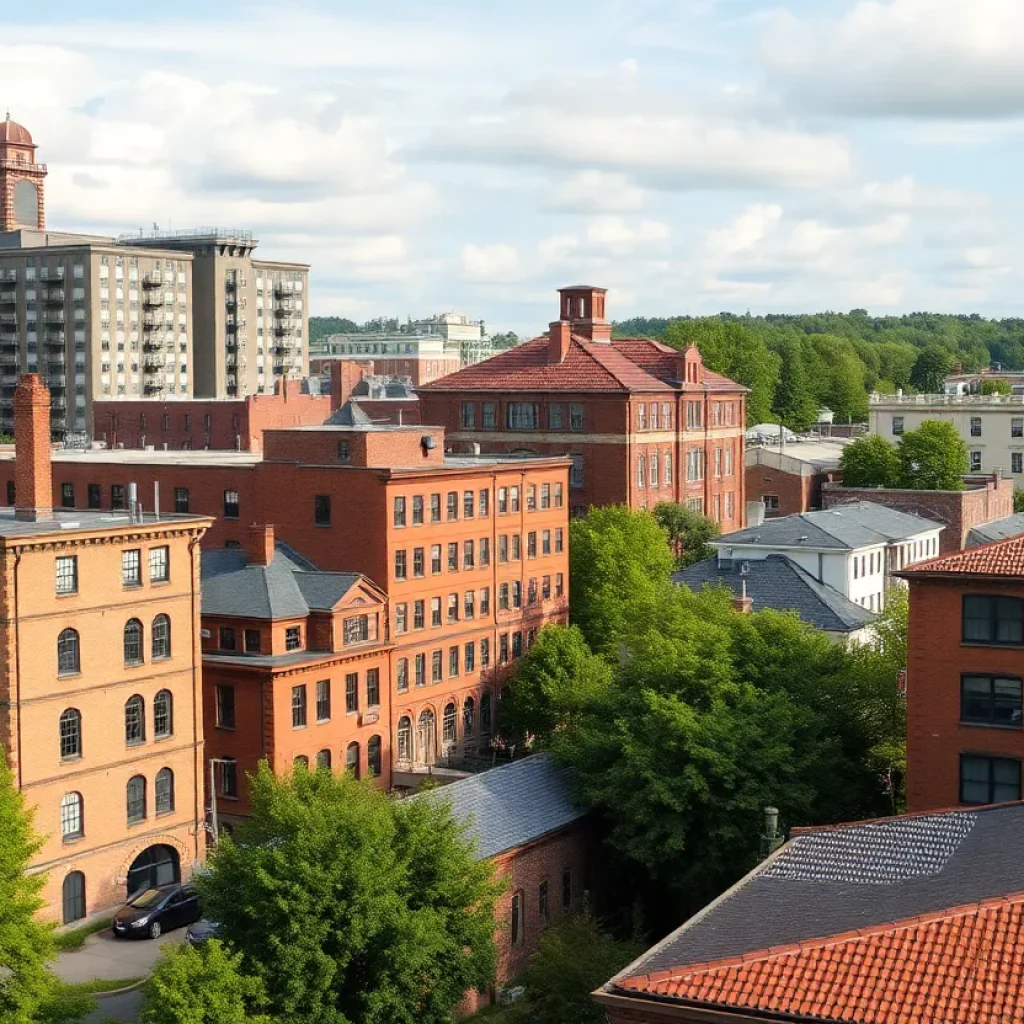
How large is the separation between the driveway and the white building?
4627 cm

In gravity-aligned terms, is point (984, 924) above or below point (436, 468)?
below

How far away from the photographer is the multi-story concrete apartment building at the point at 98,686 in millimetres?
58219

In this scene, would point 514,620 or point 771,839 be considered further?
point 514,620

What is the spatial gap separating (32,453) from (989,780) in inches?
1498

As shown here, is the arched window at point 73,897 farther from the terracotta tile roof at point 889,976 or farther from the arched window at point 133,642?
the terracotta tile roof at point 889,976

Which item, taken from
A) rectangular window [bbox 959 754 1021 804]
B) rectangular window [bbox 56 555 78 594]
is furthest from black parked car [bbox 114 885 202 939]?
rectangular window [bbox 959 754 1021 804]

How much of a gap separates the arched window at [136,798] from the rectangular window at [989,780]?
3081 cm

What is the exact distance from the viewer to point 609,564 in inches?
3745

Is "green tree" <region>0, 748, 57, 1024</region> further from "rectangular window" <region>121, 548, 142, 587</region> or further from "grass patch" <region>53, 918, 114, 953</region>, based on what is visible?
"rectangular window" <region>121, 548, 142, 587</region>

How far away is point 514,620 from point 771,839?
39.5m

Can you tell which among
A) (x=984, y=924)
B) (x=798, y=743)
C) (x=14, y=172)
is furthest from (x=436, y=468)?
(x=14, y=172)

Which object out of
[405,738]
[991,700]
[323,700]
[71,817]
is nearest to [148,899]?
[71,817]

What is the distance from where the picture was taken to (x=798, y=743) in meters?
60.5

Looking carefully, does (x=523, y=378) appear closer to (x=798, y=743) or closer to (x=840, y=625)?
(x=840, y=625)
